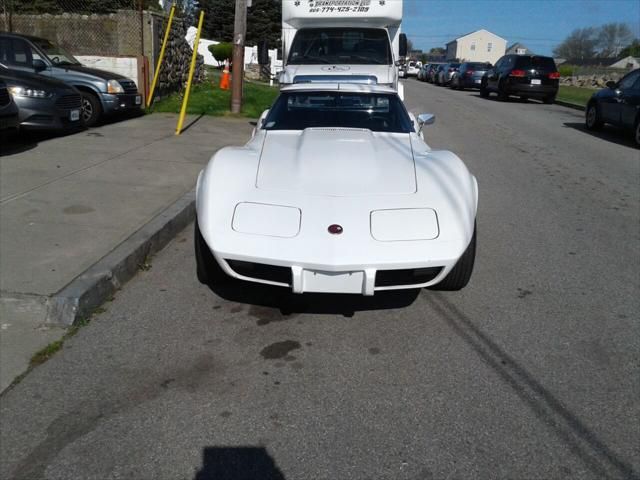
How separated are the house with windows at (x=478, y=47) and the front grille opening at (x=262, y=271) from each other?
97.7m

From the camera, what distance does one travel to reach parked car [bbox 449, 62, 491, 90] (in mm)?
29500

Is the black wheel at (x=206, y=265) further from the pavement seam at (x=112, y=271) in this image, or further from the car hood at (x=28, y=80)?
the car hood at (x=28, y=80)

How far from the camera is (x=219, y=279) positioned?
4262 millimetres

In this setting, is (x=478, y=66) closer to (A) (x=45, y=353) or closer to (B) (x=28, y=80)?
(B) (x=28, y=80)

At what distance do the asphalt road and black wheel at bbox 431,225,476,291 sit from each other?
0.61 ft

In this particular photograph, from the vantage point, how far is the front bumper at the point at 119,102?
11234 mm

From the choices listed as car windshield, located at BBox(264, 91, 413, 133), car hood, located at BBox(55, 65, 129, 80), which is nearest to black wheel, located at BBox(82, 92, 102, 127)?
car hood, located at BBox(55, 65, 129, 80)

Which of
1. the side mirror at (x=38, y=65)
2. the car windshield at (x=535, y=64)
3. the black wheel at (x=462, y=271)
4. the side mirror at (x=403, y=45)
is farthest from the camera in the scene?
the car windshield at (x=535, y=64)

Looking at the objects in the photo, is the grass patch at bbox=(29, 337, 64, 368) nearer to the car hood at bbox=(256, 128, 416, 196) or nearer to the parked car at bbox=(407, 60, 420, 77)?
the car hood at bbox=(256, 128, 416, 196)

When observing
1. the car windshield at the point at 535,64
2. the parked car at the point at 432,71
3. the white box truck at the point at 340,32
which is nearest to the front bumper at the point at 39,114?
the white box truck at the point at 340,32

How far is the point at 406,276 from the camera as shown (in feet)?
12.1

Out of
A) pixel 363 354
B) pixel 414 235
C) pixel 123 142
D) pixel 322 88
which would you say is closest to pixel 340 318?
pixel 363 354

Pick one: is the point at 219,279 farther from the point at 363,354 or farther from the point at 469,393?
the point at 469,393

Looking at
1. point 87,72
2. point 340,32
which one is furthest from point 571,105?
point 87,72
